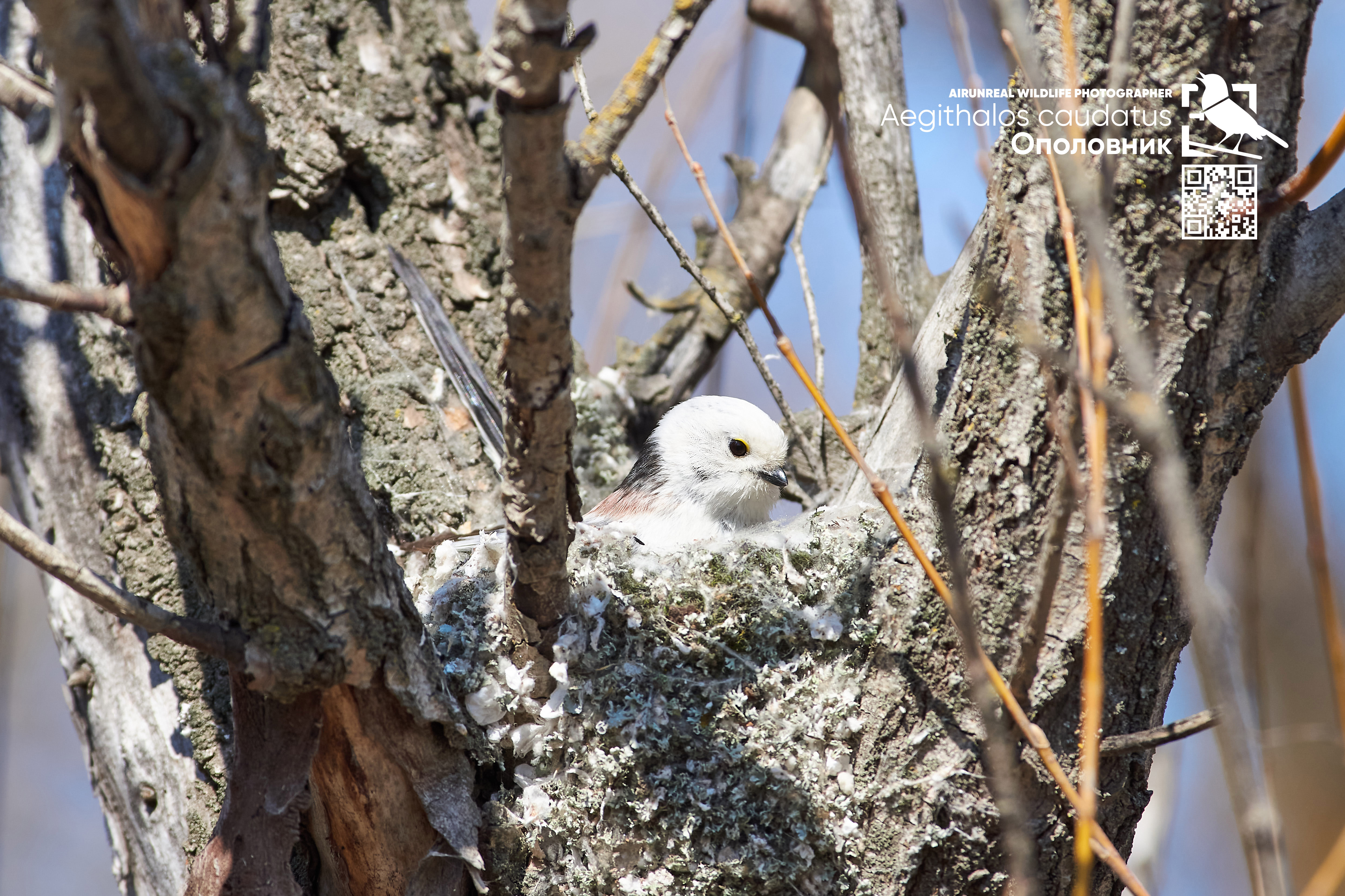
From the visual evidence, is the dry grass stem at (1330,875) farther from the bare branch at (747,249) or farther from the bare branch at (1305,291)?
the bare branch at (747,249)

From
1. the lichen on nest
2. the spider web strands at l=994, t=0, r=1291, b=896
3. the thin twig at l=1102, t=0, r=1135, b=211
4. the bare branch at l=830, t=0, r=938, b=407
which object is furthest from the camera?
the bare branch at l=830, t=0, r=938, b=407

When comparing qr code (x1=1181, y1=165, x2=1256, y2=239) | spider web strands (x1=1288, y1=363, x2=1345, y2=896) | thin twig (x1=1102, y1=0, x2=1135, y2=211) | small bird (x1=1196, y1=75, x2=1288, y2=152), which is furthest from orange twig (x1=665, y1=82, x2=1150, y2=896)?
small bird (x1=1196, y1=75, x2=1288, y2=152)

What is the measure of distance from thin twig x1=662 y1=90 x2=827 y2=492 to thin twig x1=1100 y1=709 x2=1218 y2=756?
886mm

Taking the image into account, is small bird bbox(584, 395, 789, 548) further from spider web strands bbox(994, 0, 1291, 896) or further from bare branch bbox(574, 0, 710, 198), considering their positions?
spider web strands bbox(994, 0, 1291, 896)

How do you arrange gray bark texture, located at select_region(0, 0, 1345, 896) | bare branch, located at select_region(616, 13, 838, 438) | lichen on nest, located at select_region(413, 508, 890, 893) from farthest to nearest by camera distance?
bare branch, located at select_region(616, 13, 838, 438) < lichen on nest, located at select_region(413, 508, 890, 893) < gray bark texture, located at select_region(0, 0, 1345, 896)

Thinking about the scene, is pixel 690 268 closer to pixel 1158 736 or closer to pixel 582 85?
pixel 582 85

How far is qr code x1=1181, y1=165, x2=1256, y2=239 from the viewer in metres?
1.57

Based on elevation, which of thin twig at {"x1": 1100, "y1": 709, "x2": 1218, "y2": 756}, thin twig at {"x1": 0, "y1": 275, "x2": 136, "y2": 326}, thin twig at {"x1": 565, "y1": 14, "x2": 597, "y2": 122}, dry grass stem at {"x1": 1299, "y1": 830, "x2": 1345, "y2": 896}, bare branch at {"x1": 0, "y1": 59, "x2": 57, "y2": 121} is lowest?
dry grass stem at {"x1": 1299, "y1": 830, "x2": 1345, "y2": 896}

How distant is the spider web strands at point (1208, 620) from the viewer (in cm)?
71

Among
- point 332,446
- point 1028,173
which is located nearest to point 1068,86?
point 1028,173

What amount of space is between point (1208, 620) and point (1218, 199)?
1156 millimetres

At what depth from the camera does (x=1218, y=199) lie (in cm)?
157

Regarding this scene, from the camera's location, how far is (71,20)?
2.97ft

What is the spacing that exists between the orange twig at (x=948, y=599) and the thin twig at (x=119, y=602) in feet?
3.42
